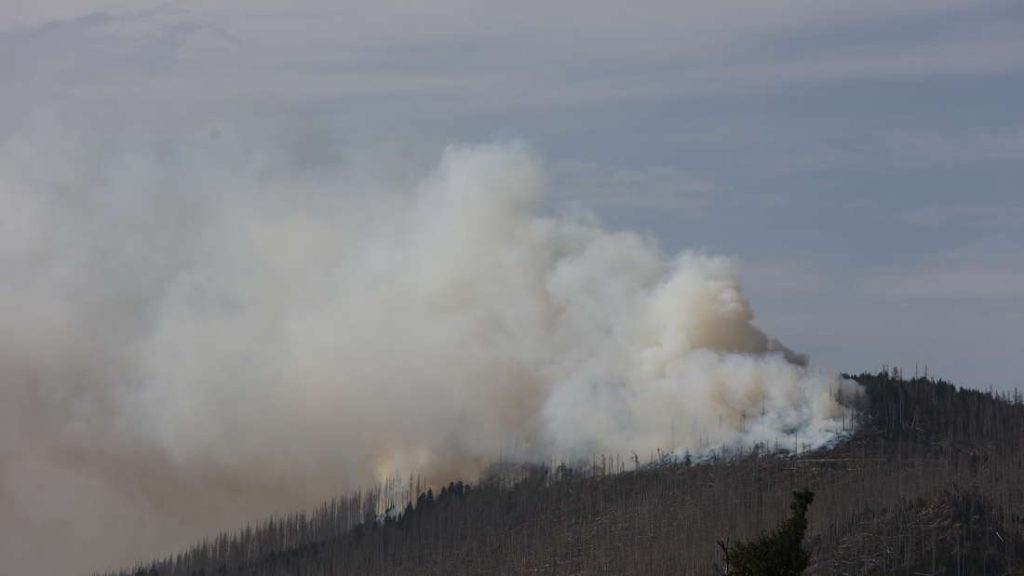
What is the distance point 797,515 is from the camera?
479ft

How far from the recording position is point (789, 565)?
140 meters

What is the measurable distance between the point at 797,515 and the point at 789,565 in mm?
6628

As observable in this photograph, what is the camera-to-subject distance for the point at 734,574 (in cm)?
13938

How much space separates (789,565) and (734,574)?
3.56m

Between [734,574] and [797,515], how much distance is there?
8598mm
